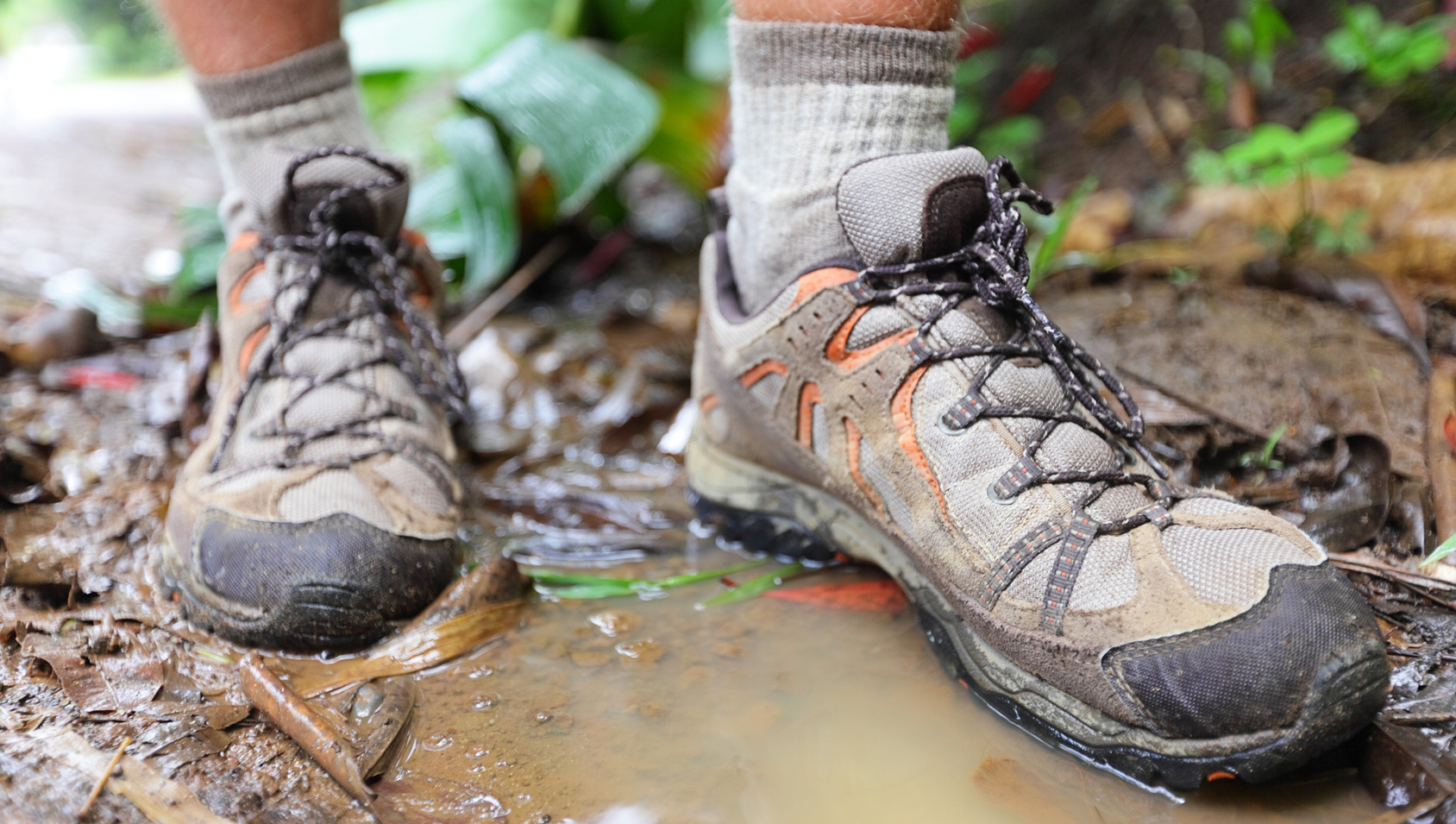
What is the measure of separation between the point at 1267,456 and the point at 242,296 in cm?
162

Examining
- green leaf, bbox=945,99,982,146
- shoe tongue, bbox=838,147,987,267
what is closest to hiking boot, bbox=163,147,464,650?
shoe tongue, bbox=838,147,987,267

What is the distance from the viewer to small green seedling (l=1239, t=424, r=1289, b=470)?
134 centimetres

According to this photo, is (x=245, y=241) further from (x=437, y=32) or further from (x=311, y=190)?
(x=437, y=32)

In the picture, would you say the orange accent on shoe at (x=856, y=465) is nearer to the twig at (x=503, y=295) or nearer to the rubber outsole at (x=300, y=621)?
the rubber outsole at (x=300, y=621)

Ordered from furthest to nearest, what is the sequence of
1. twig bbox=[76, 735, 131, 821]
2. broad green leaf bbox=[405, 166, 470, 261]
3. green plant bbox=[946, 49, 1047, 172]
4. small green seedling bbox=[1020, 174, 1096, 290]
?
1. green plant bbox=[946, 49, 1047, 172]
2. broad green leaf bbox=[405, 166, 470, 261]
3. small green seedling bbox=[1020, 174, 1096, 290]
4. twig bbox=[76, 735, 131, 821]

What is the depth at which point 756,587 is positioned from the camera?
1.25m

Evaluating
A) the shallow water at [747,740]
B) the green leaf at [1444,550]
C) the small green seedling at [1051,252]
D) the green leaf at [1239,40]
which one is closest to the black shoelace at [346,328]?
the shallow water at [747,740]

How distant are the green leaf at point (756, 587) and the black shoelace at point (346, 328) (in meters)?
0.46

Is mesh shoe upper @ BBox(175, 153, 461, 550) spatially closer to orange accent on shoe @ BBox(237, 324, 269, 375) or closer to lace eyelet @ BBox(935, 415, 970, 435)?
orange accent on shoe @ BBox(237, 324, 269, 375)

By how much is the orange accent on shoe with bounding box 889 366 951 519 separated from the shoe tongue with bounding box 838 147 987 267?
0.50 feet

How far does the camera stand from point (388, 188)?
A: 1318mm

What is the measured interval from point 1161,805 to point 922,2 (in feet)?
3.11

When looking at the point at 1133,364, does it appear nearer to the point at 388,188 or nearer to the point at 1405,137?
the point at 388,188

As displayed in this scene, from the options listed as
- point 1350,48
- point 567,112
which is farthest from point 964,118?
point 567,112
